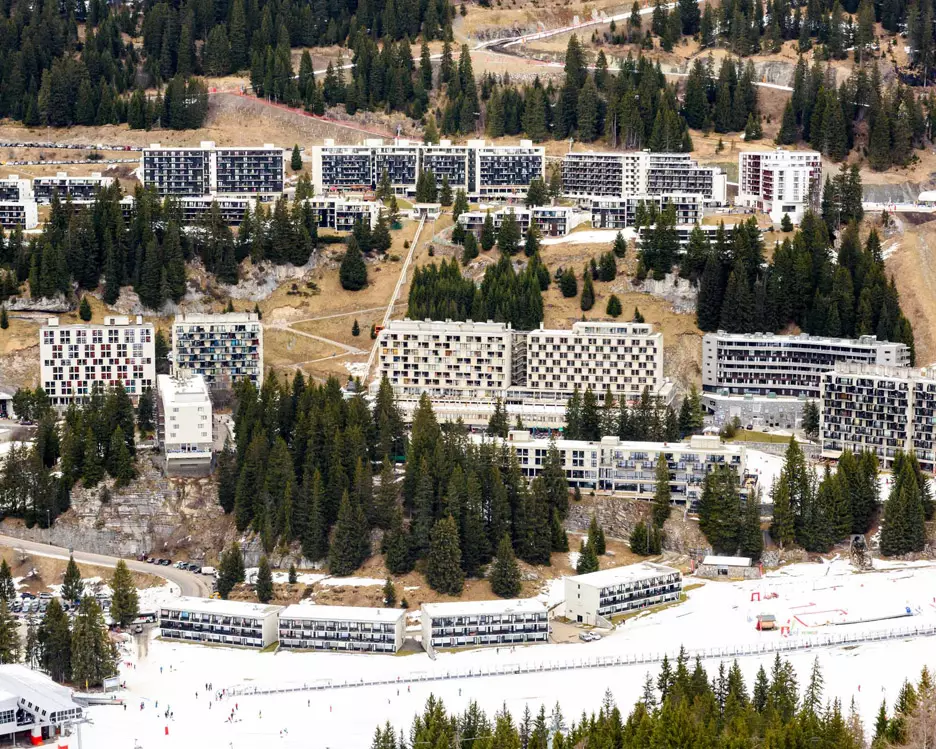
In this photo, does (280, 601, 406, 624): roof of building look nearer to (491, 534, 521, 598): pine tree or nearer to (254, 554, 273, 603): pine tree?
(254, 554, 273, 603): pine tree

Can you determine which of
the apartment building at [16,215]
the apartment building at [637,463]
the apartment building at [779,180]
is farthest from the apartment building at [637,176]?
the apartment building at [637,463]

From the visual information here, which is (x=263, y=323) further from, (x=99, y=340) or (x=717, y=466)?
(x=717, y=466)

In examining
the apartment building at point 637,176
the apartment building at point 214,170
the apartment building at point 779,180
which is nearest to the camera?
the apartment building at point 779,180

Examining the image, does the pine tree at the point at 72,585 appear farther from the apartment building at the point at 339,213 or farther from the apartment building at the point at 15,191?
the apartment building at the point at 15,191

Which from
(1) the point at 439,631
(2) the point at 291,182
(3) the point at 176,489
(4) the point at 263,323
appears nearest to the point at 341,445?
(3) the point at 176,489

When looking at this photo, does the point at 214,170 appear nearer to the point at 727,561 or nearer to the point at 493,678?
the point at 727,561

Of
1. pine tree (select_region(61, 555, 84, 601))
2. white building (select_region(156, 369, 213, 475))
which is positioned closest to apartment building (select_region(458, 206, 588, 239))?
white building (select_region(156, 369, 213, 475))
